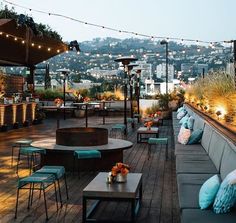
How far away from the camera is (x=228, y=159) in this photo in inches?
180

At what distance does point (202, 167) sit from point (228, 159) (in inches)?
42.1

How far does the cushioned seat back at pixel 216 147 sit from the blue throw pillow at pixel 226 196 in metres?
1.68

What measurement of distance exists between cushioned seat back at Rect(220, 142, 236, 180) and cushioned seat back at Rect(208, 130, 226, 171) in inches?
13.1

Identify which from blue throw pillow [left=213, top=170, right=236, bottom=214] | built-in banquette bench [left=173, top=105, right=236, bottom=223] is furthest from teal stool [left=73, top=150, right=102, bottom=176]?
blue throw pillow [left=213, top=170, right=236, bottom=214]

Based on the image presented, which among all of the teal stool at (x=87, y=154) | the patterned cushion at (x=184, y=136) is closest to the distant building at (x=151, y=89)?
the patterned cushion at (x=184, y=136)

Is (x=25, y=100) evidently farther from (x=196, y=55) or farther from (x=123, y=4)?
(x=123, y=4)

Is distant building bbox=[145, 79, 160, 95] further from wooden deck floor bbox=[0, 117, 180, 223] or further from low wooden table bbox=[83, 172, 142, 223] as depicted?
low wooden table bbox=[83, 172, 142, 223]

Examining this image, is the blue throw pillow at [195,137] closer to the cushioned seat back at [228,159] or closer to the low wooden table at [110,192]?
the cushioned seat back at [228,159]

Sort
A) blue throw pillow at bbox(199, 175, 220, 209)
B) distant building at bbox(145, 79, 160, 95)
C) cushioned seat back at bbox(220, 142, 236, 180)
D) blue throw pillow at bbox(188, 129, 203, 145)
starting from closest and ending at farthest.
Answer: blue throw pillow at bbox(199, 175, 220, 209)
cushioned seat back at bbox(220, 142, 236, 180)
blue throw pillow at bbox(188, 129, 203, 145)
distant building at bbox(145, 79, 160, 95)

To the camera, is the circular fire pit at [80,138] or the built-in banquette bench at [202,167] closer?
the built-in banquette bench at [202,167]

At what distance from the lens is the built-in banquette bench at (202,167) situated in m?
3.57

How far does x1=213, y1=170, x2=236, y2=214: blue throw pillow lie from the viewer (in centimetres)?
348

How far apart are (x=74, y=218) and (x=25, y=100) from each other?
13157mm

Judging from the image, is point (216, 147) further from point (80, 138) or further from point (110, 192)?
point (80, 138)
